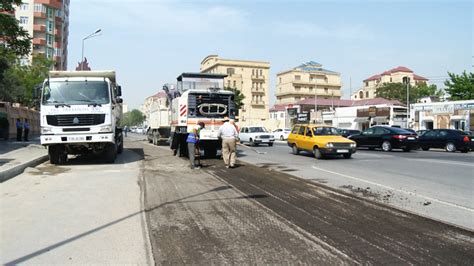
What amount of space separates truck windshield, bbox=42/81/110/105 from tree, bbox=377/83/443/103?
78.1 meters

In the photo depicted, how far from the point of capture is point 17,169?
1256cm

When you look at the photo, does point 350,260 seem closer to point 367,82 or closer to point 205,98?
point 205,98

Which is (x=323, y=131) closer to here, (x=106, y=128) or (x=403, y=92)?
(x=106, y=128)

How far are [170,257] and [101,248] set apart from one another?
0.98m

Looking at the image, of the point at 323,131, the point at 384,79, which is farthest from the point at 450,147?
the point at 384,79

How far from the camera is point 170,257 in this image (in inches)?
193

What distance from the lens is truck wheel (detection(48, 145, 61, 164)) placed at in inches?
593

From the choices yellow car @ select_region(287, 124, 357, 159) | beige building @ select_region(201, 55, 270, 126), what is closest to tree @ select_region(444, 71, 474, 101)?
yellow car @ select_region(287, 124, 357, 159)

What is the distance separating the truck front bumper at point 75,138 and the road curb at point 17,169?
37.0 inches

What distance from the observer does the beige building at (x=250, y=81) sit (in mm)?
110125

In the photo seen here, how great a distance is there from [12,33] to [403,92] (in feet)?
258

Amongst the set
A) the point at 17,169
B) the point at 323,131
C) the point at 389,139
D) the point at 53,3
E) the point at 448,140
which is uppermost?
the point at 53,3

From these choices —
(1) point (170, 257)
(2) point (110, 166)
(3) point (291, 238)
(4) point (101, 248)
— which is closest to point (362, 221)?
(3) point (291, 238)

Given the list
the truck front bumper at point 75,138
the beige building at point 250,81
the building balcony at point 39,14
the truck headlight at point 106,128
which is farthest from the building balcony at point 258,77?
the truck front bumper at point 75,138
